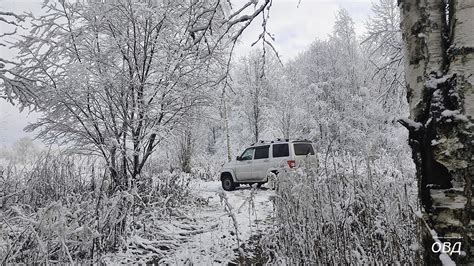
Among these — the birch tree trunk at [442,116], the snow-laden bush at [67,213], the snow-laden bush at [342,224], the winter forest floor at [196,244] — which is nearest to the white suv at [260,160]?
the snow-laden bush at [67,213]

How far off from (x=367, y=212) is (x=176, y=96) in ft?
15.6

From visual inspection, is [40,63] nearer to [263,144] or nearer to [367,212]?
[367,212]

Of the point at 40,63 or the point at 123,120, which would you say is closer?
the point at 40,63

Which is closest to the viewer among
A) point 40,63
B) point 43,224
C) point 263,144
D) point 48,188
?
point 43,224

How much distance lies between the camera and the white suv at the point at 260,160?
38.2 feet

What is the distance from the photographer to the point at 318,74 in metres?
25.1

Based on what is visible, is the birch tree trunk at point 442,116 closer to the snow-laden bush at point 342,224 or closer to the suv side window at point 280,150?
the snow-laden bush at point 342,224

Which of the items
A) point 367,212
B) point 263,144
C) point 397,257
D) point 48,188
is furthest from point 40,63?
point 263,144

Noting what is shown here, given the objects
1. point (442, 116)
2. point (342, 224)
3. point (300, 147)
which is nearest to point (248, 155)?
point (300, 147)

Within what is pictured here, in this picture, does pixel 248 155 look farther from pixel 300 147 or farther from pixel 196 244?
pixel 196 244

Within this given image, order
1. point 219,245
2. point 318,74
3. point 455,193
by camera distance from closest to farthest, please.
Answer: point 455,193
point 219,245
point 318,74

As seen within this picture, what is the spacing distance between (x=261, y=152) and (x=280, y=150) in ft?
2.98

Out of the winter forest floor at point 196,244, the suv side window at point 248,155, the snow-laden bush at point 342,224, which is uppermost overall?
the suv side window at point 248,155

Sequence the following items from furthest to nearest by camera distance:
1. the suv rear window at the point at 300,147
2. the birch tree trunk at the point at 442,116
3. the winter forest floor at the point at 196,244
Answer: the suv rear window at the point at 300,147, the winter forest floor at the point at 196,244, the birch tree trunk at the point at 442,116
